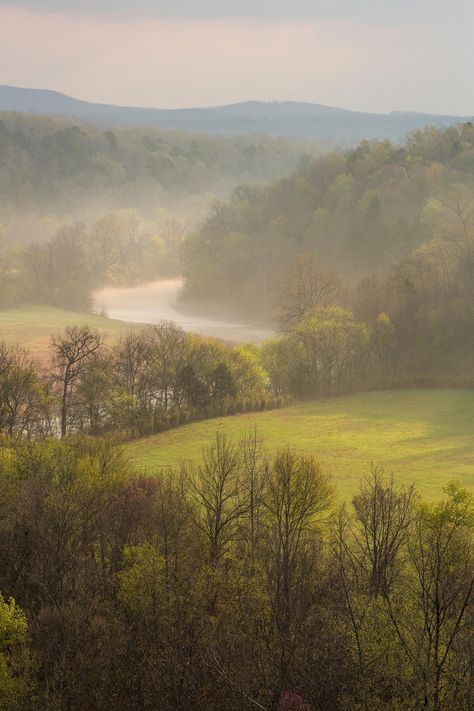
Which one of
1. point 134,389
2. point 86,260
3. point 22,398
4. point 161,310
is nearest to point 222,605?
point 22,398

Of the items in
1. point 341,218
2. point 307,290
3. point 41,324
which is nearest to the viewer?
point 307,290

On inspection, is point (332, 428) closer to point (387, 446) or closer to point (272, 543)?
point (387, 446)

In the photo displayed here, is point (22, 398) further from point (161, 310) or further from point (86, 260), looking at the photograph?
point (86, 260)

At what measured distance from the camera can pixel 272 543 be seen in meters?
24.3

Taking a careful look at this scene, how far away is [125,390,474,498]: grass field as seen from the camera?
4425cm

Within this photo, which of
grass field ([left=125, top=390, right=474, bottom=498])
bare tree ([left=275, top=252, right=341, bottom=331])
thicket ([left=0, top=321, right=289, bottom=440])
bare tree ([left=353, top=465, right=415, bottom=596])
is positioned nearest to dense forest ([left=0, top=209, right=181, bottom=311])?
bare tree ([left=275, top=252, right=341, bottom=331])

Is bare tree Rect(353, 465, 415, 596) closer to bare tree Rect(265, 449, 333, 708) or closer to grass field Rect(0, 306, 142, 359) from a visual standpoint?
bare tree Rect(265, 449, 333, 708)

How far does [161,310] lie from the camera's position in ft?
421

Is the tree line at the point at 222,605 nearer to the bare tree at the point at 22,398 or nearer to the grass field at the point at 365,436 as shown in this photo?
the grass field at the point at 365,436

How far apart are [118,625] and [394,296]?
53.3m

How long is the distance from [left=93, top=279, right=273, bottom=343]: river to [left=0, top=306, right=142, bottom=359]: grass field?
939 centimetres

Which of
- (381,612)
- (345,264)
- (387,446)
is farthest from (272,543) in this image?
(345,264)

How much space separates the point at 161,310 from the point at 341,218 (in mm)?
31509

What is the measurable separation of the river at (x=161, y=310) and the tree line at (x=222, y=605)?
217 ft
